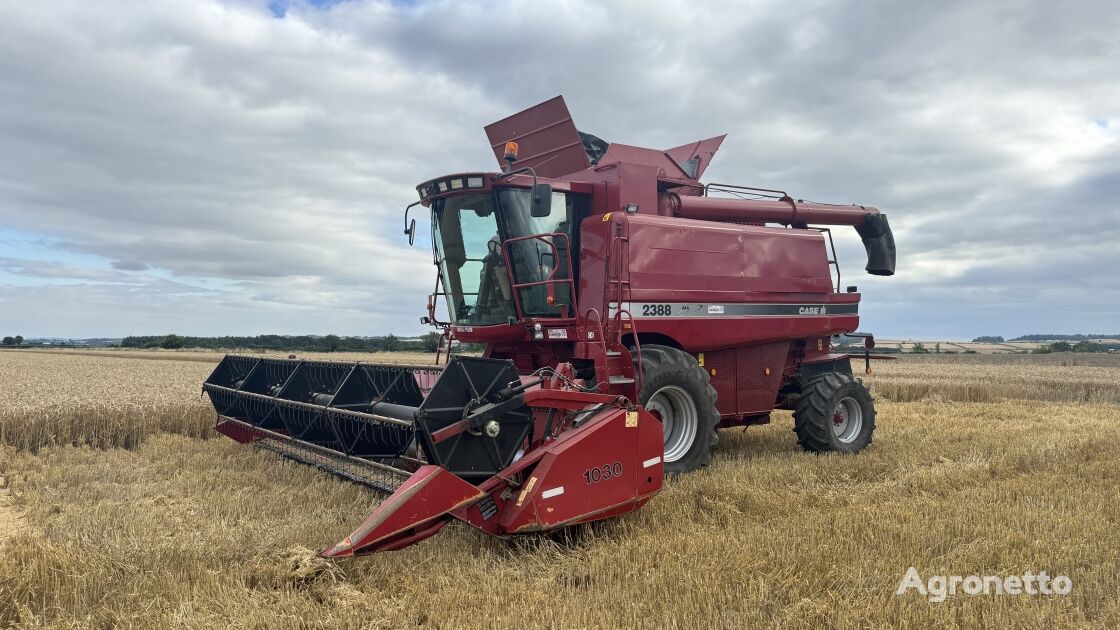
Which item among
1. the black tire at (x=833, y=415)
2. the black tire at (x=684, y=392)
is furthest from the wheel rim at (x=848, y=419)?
the black tire at (x=684, y=392)

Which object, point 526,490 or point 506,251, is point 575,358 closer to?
point 506,251

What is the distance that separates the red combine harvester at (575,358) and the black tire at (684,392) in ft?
0.05

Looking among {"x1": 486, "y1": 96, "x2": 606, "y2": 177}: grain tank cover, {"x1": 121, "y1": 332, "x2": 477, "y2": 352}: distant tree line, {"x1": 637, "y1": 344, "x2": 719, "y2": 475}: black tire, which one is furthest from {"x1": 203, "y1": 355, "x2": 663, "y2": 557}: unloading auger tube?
{"x1": 121, "y1": 332, "x2": 477, "y2": 352}: distant tree line

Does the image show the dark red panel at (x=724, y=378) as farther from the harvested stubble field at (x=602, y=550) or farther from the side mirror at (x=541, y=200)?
the side mirror at (x=541, y=200)

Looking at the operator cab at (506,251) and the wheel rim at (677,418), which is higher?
the operator cab at (506,251)

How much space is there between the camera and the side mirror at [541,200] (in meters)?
5.16

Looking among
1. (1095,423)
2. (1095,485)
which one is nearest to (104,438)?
(1095,485)

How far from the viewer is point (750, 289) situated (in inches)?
254

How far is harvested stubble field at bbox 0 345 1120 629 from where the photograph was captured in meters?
2.80

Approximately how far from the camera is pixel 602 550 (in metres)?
3.54

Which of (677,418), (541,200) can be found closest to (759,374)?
Result: (677,418)

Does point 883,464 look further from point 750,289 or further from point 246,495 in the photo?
point 246,495

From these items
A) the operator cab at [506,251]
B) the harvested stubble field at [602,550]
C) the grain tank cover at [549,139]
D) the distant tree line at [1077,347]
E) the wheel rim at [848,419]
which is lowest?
the harvested stubble field at [602,550]

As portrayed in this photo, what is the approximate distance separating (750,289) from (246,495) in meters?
4.46
